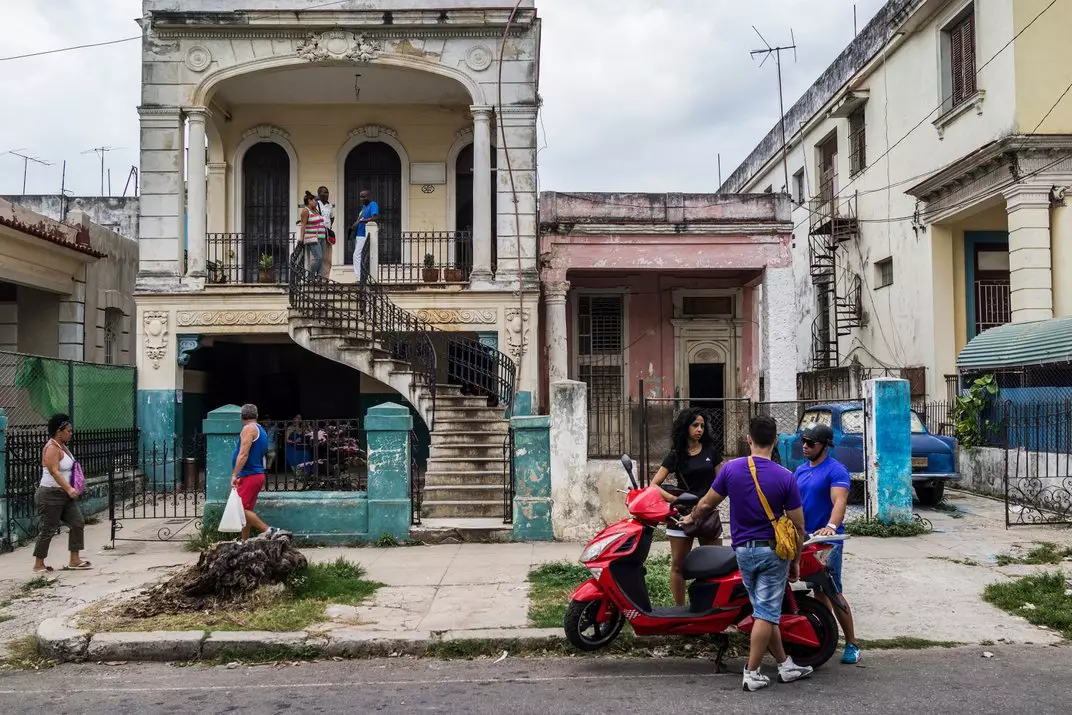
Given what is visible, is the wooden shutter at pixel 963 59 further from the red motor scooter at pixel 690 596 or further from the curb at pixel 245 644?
the curb at pixel 245 644

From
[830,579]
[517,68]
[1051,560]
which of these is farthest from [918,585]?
[517,68]

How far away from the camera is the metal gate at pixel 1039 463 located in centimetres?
1166

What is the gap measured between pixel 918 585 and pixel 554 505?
3.87m

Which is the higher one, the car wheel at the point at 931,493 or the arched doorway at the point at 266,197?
the arched doorway at the point at 266,197

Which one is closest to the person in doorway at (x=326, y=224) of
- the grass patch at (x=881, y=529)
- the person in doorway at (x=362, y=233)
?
the person in doorway at (x=362, y=233)

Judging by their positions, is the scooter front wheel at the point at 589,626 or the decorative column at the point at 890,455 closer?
the scooter front wheel at the point at 589,626

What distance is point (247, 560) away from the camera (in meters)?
7.40

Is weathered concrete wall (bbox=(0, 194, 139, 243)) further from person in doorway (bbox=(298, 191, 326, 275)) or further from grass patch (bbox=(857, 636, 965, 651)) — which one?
grass patch (bbox=(857, 636, 965, 651))

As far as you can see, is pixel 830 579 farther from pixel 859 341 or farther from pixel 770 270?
pixel 859 341

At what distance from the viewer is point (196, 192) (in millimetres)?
15844

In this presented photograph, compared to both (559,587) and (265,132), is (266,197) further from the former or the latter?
(559,587)

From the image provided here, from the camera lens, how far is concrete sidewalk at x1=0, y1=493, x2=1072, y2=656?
691cm

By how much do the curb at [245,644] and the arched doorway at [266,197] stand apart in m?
12.6

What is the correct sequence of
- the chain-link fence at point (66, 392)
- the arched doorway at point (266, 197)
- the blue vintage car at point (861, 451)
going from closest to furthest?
the chain-link fence at point (66, 392), the blue vintage car at point (861, 451), the arched doorway at point (266, 197)
